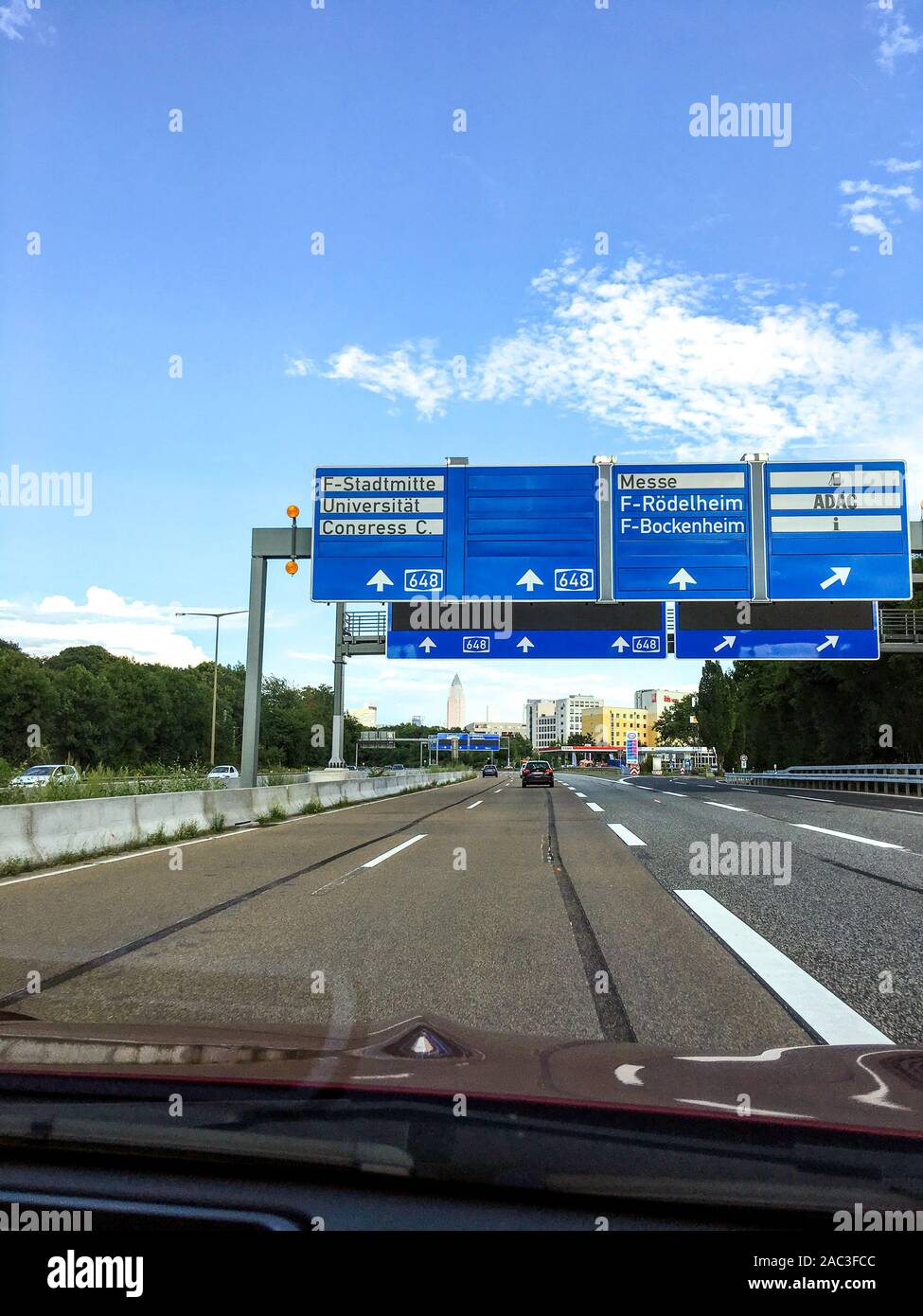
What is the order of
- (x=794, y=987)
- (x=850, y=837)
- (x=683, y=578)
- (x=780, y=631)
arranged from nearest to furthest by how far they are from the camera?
1. (x=794, y=987)
2. (x=850, y=837)
3. (x=683, y=578)
4. (x=780, y=631)

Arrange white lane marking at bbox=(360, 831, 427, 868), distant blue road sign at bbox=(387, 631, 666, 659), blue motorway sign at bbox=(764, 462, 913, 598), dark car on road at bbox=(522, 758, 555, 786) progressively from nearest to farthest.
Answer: white lane marking at bbox=(360, 831, 427, 868) < blue motorway sign at bbox=(764, 462, 913, 598) < distant blue road sign at bbox=(387, 631, 666, 659) < dark car on road at bbox=(522, 758, 555, 786)

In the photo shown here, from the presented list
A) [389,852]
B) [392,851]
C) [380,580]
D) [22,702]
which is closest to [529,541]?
[380,580]

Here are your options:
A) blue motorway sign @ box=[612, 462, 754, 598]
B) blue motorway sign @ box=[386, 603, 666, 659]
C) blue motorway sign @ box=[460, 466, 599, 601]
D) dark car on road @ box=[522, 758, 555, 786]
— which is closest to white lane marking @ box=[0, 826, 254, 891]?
blue motorway sign @ box=[386, 603, 666, 659]

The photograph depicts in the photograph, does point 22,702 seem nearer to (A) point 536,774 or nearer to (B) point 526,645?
(A) point 536,774

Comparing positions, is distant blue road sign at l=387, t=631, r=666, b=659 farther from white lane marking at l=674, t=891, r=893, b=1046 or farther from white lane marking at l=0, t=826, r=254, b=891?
white lane marking at l=674, t=891, r=893, b=1046

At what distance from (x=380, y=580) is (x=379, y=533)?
3.77ft

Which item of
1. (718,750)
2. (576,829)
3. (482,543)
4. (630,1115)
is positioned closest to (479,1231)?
(630,1115)

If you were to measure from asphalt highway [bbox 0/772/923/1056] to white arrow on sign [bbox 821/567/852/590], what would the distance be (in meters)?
9.86

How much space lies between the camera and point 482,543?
2331 cm

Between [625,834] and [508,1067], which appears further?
[625,834]

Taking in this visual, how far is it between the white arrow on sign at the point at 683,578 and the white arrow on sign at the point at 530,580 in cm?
318

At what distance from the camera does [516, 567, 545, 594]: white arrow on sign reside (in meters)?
23.3

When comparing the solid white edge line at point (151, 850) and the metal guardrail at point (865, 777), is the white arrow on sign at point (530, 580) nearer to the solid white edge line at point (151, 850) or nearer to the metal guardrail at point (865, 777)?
the solid white edge line at point (151, 850)

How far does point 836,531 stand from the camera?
74.7ft
